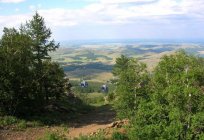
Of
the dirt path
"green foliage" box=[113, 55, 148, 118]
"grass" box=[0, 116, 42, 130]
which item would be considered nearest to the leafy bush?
"green foliage" box=[113, 55, 148, 118]

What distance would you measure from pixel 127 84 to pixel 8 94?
12.5 meters

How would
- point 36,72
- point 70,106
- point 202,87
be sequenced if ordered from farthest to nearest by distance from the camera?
point 70,106 → point 36,72 → point 202,87

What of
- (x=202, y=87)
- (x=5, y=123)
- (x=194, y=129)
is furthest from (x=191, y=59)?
(x=5, y=123)

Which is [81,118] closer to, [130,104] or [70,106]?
[70,106]

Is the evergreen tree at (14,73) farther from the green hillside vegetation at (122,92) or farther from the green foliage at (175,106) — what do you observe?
the green foliage at (175,106)

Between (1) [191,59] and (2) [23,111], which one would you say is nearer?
(1) [191,59]

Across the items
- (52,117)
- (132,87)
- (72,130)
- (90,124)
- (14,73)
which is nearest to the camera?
(132,87)

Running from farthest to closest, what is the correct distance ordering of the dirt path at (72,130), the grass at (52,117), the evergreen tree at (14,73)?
the evergreen tree at (14,73) → the grass at (52,117) → the dirt path at (72,130)

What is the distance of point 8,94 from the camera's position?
36.2 meters

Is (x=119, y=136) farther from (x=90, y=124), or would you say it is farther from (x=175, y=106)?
(x=90, y=124)

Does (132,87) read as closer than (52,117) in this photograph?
Yes

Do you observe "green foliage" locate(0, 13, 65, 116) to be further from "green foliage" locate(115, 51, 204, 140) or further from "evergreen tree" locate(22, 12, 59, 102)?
"green foliage" locate(115, 51, 204, 140)

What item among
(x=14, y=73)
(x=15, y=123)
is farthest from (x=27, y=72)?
(x=15, y=123)

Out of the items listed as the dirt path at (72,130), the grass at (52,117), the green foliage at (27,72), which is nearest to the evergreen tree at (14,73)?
the green foliage at (27,72)
